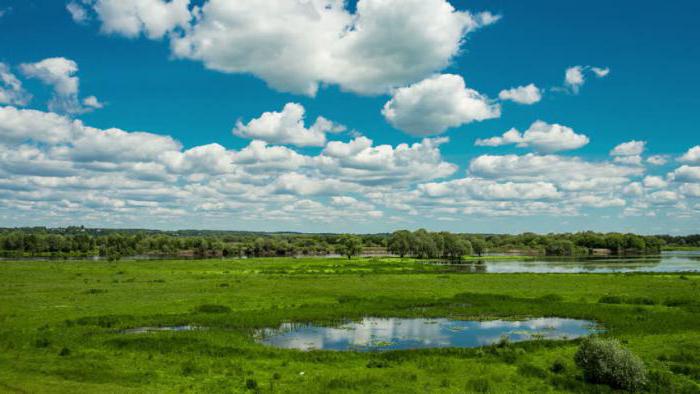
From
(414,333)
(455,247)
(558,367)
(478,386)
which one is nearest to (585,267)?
(455,247)

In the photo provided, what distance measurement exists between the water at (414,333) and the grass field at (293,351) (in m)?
2.01

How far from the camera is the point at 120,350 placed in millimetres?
27516

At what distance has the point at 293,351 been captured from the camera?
27.7 metres

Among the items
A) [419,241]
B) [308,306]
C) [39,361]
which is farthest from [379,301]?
[419,241]

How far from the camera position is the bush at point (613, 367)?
20.5 m

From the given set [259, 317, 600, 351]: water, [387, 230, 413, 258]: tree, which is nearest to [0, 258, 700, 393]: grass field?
[259, 317, 600, 351]: water

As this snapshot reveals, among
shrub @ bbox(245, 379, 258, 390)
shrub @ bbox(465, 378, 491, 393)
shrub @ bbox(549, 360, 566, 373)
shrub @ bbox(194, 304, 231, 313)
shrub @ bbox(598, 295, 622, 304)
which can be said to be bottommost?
shrub @ bbox(194, 304, 231, 313)

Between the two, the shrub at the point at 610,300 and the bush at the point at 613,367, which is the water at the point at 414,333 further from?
the shrub at the point at 610,300

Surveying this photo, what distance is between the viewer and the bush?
20484 mm

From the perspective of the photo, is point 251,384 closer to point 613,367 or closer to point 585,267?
point 613,367

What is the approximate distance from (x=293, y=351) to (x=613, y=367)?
1661cm

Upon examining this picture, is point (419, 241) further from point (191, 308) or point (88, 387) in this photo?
point (88, 387)

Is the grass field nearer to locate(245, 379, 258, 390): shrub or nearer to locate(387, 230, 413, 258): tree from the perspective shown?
locate(245, 379, 258, 390): shrub

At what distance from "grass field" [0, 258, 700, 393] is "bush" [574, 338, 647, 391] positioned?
697 millimetres
